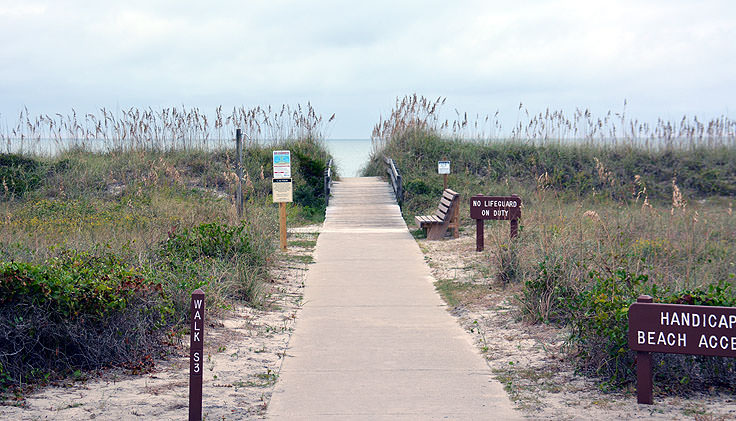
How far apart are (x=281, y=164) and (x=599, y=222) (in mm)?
6131

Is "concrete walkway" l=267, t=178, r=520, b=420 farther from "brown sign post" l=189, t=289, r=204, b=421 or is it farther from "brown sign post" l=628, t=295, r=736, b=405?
"brown sign post" l=628, t=295, r=736, b=405

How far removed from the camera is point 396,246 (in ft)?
49.5

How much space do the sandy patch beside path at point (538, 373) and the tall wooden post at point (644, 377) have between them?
0.22ft

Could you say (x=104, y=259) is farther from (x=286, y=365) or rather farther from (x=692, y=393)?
(x=692, y=393)

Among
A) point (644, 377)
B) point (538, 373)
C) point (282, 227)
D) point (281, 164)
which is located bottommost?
point (538, 373)

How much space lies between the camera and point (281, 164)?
47.1 feet

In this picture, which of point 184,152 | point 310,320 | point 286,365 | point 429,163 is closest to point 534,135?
point 429,163

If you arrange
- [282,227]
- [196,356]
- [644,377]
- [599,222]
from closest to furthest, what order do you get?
1. [196,356]
2. [644,377]
3. [599,222]
4. [282,227]

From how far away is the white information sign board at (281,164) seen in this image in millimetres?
14227

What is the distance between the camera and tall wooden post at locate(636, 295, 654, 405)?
555cm

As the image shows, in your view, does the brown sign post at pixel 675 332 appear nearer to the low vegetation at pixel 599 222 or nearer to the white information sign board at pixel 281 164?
the low vegetation at pixel 599 222

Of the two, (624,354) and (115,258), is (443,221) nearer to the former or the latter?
(115,258)

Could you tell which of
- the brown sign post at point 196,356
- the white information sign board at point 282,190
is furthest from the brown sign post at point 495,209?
the brown sign post at point 196,356

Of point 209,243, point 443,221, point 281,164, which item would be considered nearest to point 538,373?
point 209,243
